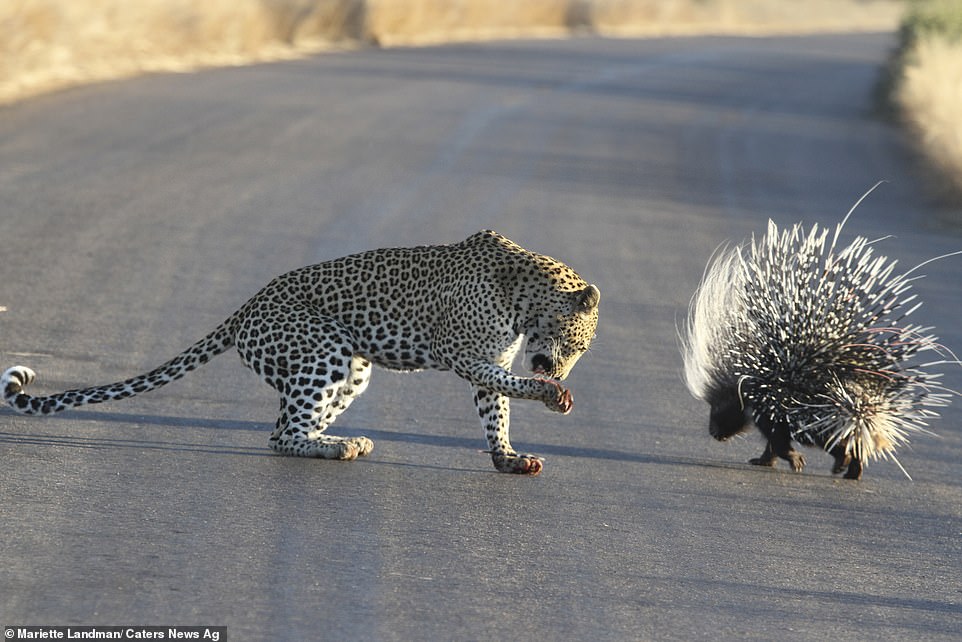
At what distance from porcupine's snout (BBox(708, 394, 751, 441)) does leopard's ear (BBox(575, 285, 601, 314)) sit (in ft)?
5.17

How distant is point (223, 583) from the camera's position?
5527mm

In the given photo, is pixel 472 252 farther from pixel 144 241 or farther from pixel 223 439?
pixel 144 241

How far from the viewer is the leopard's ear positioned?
276 inches

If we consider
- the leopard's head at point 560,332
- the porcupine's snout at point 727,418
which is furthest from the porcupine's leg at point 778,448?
the leopard's head at point 560,332

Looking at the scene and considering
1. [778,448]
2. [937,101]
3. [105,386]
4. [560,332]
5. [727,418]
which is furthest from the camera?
[937,101]

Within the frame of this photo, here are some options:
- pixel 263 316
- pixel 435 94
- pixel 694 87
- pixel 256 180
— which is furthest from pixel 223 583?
pixel 694 87

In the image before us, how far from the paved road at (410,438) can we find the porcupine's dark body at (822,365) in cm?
25

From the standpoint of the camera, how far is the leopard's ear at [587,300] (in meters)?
7.01

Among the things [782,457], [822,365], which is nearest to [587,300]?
[822,365]

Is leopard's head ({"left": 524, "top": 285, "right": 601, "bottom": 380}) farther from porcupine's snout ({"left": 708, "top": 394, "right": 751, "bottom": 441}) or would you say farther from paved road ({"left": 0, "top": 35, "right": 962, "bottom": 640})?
porcupine's snout ({"left": 708, "top": 394, "right": 751, "bottom": 441})

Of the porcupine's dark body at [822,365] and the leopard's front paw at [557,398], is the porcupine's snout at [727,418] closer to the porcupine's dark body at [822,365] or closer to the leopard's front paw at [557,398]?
the porcupine's dark body at [822,365]

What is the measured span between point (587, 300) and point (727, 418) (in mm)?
1712

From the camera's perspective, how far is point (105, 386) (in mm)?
7488

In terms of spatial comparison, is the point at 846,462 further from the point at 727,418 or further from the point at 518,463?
the point at 518,463
